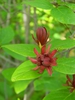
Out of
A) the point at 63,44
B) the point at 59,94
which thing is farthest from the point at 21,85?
the point at 63,44

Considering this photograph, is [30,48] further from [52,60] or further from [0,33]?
[0,33]

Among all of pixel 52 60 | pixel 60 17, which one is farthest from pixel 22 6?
pixel 52 60

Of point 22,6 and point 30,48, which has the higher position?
point 30,48

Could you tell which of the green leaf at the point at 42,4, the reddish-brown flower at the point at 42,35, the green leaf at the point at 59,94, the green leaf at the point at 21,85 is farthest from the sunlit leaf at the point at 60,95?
the green leaf at the point at 42,4

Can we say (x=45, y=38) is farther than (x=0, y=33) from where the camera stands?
No

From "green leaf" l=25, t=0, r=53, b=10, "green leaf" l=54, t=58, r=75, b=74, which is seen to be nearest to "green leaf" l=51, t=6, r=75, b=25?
"green leaf" l=25, t=0, r=53, b=10
